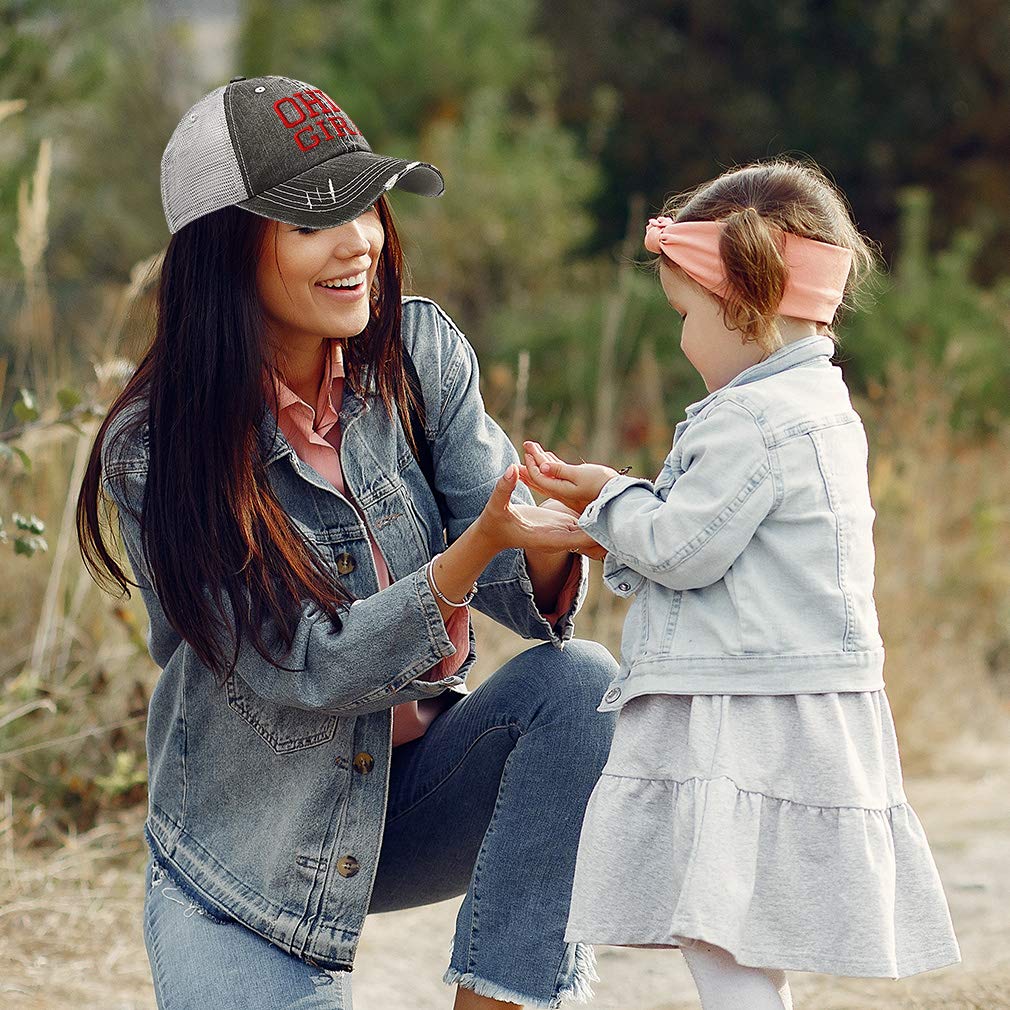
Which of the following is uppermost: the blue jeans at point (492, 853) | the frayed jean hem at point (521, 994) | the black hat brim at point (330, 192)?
the black hat brim at point (330, 192)

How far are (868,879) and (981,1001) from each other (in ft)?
3.20

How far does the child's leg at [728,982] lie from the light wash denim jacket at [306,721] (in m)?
0.46

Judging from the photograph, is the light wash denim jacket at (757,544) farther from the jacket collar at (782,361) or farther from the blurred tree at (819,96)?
the blurred tree at (819,96)

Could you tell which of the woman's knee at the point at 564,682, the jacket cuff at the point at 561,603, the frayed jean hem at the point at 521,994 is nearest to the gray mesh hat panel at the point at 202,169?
the jacket cuff at the point at 561,603

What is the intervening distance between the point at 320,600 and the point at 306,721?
190 mm

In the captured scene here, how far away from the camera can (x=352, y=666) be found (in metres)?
1.76

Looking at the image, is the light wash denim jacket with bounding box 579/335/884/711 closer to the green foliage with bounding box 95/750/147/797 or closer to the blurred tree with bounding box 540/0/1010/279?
the green foliage with bounding box 95/750/147/797

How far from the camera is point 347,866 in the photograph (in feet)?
6.17

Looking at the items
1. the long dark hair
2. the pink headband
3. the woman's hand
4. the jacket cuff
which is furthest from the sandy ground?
the pink headband

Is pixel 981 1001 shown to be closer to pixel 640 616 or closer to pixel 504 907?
pixel 504 907

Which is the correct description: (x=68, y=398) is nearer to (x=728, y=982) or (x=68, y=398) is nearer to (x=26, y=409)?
(x=26, y=409)

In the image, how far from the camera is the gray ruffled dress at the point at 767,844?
157cm

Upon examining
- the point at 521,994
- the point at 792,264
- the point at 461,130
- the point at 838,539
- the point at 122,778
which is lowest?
the point at 122,778

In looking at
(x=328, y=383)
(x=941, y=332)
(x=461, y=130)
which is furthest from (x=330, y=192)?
(x=461, y=130)
